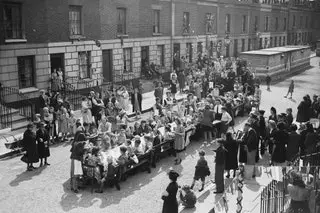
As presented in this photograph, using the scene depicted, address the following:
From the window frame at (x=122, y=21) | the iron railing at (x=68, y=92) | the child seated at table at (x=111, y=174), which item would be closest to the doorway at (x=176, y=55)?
the window frame at (x=122, y=21)

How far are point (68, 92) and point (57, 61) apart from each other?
227cm

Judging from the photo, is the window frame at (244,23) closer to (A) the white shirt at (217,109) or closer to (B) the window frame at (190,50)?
(B) the window frame at (190,50)

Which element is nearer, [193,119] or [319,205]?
[319,205]

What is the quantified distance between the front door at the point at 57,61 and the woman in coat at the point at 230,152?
15.6 meters

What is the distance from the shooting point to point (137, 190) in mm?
13406

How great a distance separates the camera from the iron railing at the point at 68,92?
25.4 meters

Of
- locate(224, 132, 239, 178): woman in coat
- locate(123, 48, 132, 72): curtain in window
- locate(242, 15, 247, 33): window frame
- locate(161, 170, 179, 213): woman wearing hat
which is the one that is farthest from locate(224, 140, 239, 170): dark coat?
locate(242, 15, 247, 33): window frame

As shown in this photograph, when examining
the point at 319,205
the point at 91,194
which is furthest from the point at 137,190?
the point at 319,205

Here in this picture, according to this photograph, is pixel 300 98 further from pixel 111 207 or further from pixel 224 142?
pixel 111 207

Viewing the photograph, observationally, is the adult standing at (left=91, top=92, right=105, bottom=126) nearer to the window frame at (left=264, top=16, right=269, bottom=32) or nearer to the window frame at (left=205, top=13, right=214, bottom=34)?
the window frame at (left=205, top=13, right=214, bottom=34)

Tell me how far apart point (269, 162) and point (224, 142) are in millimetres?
3524

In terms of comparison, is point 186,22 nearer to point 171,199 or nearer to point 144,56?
point 144,56

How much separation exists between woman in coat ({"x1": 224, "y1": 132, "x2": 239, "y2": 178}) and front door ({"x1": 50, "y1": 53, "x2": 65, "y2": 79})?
15627 millimetres

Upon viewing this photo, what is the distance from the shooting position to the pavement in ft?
39.3
